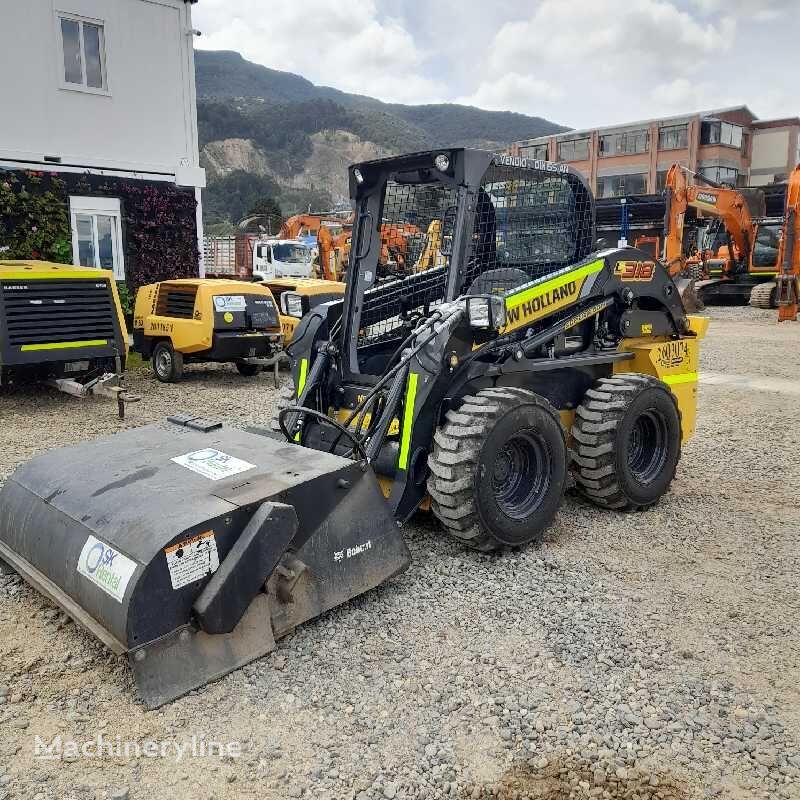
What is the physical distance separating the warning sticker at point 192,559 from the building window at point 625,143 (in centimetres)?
5878

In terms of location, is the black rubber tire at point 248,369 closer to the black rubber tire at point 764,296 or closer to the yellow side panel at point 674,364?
the yellow side panel at point 674,364

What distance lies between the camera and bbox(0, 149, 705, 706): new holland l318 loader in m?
3.11

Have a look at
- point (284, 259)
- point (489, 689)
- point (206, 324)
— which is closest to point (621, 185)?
point (284, 259)

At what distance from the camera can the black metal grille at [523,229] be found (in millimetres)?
4898

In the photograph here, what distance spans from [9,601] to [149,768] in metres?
1.59

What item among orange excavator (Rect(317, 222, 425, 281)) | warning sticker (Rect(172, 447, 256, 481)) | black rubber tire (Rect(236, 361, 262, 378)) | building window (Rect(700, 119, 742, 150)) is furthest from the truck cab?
building window (Rect(700, 119, 742, 150))

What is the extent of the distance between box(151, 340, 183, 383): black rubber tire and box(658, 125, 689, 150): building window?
52.4 meters

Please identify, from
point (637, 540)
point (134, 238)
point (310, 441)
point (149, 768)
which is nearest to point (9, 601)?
point (149, 768)

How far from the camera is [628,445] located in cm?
520

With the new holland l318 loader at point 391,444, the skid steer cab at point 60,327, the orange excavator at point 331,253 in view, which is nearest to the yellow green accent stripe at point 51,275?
the skid steer cab at point 60,327

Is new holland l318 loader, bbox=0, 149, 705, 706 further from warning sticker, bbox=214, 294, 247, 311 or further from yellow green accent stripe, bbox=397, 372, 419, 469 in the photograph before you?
warning sticker, bbox=214, 294, 247, 311

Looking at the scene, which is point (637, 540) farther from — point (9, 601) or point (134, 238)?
point (134, 238)

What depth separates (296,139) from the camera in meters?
102

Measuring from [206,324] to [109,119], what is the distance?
5.26 m
